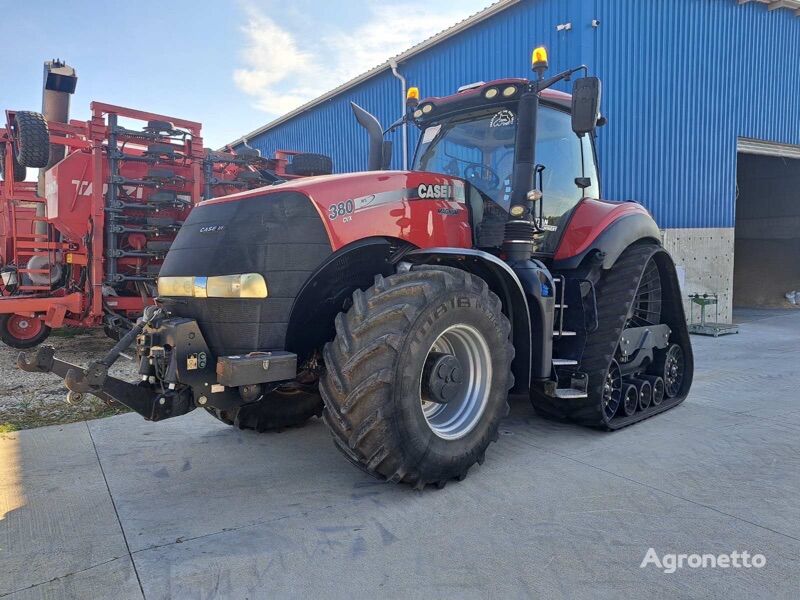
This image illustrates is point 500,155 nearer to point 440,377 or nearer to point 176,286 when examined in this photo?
point 440,377

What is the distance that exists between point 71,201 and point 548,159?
618 cm

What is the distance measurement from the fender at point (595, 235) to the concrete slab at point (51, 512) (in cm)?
366

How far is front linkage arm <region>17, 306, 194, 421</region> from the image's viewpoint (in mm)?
3016

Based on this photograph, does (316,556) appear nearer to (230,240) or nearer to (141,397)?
(141,397)

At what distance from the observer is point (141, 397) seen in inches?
126

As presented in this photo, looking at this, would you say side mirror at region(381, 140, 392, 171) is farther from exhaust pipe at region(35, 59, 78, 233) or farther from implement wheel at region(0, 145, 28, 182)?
implement wheel at region(0, 145, 28, 182)

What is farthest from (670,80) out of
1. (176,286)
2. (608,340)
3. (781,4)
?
(176,286)

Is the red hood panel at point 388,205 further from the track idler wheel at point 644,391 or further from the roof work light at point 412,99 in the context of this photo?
the track idler wheel at point 644,391

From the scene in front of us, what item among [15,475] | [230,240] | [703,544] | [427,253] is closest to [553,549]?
[703,544]

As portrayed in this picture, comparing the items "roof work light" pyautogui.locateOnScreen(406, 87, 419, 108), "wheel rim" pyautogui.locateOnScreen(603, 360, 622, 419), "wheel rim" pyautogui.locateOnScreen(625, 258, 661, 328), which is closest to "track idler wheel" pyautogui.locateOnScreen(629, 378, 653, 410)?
"wheel rim" pyautogui.locateOnScreen(603, 360, 622, 419)

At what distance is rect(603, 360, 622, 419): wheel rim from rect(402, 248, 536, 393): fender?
998 millimetres

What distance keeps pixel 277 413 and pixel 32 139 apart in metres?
5.26

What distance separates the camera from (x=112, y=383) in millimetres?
3084

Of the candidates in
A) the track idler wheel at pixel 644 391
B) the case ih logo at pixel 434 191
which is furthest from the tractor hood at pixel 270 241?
the track idler wheel at pixel 644 391
